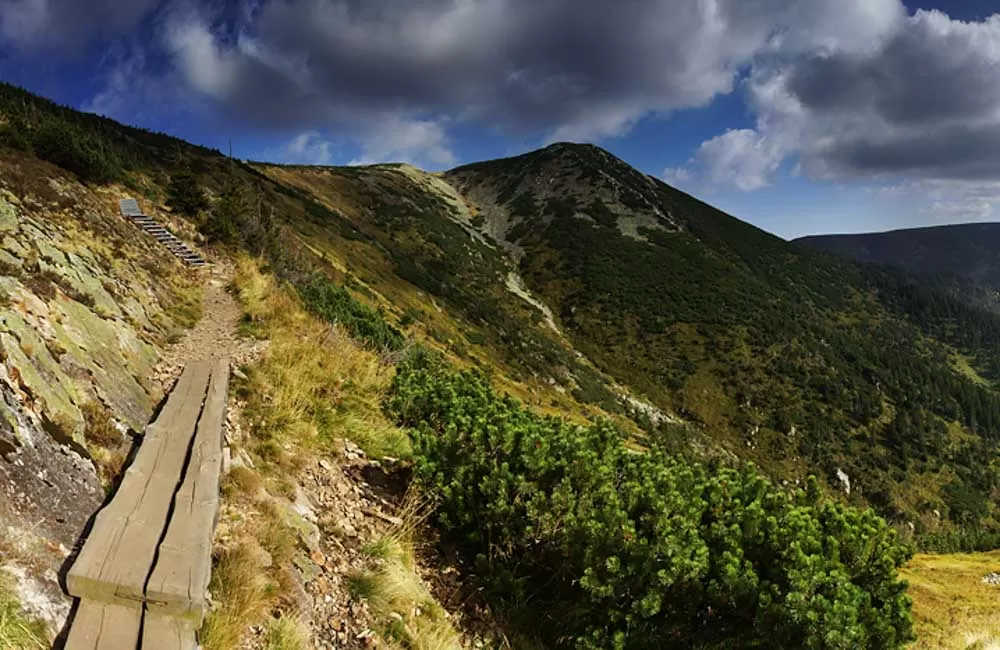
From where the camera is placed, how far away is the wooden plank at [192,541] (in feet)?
11.0

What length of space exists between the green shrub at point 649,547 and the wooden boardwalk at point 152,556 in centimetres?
238

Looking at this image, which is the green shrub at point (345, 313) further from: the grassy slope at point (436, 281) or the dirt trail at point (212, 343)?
the grassy slope at point (436, 281)

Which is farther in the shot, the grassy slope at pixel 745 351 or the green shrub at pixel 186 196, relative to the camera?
the grassy slope at pixel 745 351

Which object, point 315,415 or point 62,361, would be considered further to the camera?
point 315,415

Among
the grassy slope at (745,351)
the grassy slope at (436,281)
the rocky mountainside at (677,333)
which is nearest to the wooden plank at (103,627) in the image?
the grassy slope at (436,281)

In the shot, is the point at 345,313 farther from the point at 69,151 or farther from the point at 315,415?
the point at 69,151

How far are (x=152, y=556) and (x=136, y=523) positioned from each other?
45cm

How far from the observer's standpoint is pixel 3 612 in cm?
277

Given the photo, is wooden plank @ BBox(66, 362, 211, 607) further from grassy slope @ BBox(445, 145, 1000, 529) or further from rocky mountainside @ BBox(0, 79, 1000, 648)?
grassy slope @ BBox(445, 145, 1000, 529)

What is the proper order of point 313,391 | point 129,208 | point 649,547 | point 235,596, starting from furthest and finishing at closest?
point 129,208
point 313,391
point 649,547
point 235,596

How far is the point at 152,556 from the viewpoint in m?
3.65

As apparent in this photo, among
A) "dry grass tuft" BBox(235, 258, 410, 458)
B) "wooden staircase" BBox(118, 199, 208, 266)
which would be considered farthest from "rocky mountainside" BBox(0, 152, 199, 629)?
"wooden staircase" BBox(118, 199, 208, 266)

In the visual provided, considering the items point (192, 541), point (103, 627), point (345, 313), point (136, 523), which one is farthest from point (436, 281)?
point (103, 627)

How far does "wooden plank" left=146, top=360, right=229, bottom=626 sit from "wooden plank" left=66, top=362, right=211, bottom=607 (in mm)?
83
